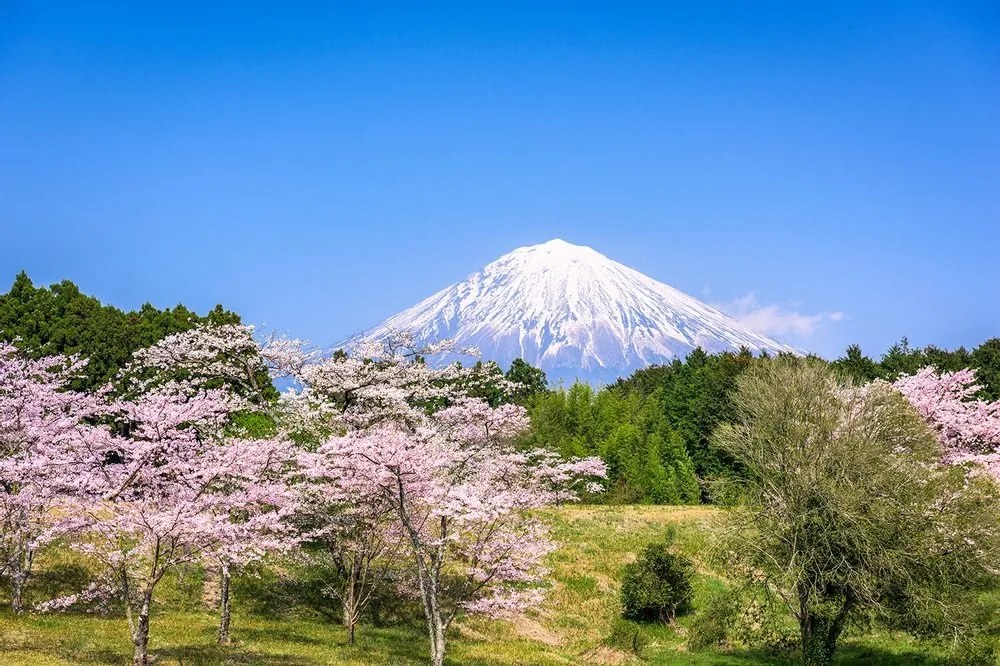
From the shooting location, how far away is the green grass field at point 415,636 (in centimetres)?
2039

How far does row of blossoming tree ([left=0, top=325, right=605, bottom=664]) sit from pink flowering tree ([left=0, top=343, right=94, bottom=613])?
73mm

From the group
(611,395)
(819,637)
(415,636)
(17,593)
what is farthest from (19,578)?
(611,395)

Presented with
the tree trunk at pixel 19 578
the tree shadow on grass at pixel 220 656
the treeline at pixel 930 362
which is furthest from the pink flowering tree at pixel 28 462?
the treeline at pixel 930 362

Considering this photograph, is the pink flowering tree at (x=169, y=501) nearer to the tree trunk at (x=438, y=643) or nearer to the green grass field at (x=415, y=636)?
the green grass field at (x=415, y=636)

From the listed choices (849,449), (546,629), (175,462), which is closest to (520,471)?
(546,629)

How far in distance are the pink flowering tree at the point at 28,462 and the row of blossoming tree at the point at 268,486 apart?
73 millimetres

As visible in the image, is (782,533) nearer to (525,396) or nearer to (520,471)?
(520,471)

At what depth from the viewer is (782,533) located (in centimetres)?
2480

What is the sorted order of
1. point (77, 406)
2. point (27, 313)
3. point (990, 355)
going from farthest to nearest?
1. point (990, 355)
2. point (27, 313)
3. point (77, 406)

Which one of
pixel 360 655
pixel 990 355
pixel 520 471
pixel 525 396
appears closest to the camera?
pixel 360 655

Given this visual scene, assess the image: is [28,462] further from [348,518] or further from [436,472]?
[436,472]

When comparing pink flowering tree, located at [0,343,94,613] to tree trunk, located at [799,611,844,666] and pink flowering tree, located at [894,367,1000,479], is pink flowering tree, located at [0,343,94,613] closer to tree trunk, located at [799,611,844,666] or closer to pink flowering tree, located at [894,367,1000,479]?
tree trunk, located at [799,611,844,666]

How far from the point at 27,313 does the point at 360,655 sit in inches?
1685

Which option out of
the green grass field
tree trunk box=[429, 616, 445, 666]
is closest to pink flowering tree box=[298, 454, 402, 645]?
the green grass field
